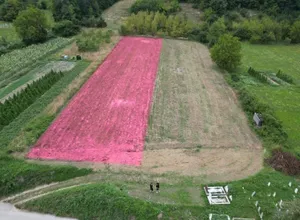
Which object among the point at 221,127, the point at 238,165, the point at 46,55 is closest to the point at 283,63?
the point at 221,127

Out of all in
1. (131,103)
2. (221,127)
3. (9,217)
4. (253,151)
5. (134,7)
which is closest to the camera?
(9,217)

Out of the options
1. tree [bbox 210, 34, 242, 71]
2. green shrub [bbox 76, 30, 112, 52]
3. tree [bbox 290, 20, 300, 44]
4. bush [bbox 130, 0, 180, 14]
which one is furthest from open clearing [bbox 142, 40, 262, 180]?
bush [bbox 130, 0, 180, 14]

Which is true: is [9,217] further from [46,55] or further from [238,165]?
[46,55]

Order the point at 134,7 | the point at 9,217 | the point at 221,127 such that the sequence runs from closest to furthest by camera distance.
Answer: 1. the point at 9,217
2. the point at 221,127
3. the point at 134,7

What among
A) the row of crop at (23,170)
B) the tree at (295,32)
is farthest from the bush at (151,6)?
the row of crop at (23,170)

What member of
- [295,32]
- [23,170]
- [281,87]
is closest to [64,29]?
[281,87]

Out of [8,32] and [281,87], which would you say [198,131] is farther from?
[8,32]
